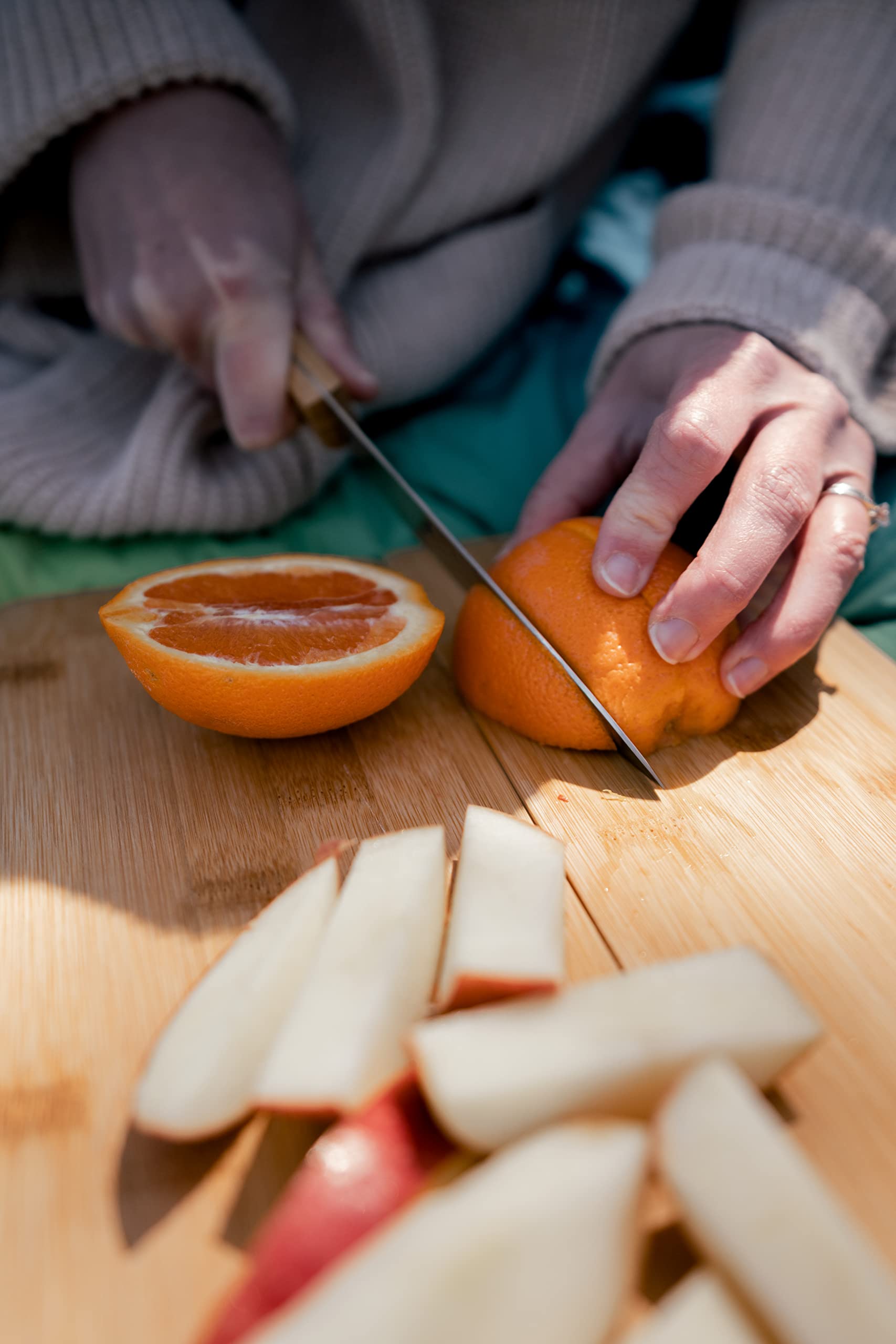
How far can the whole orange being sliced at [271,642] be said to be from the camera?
1118 mm

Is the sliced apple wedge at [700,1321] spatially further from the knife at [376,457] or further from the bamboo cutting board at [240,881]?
the knife at [376,457]

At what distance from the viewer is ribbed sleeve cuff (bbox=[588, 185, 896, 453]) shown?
57.5 inches

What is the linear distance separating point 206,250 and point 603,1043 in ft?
4.45

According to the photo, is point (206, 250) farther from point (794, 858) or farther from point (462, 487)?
point (794, 858)

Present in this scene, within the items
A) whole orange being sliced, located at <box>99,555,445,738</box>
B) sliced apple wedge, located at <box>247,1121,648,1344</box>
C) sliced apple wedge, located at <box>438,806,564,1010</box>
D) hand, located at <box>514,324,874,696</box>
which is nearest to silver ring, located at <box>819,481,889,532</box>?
hand, located at <box>514,324,874,696</box>

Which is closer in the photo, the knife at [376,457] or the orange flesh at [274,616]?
the orange flesh at [274,616]

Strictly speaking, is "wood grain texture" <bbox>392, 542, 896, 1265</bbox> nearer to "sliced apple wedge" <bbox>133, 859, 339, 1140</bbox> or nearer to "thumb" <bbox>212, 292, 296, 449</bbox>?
"sliced apple wedge" <bbox>133, 859, 339, 1140</bbox>

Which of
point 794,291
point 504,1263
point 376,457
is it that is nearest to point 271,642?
point 376,457

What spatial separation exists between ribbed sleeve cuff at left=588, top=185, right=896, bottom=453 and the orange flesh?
692 mm

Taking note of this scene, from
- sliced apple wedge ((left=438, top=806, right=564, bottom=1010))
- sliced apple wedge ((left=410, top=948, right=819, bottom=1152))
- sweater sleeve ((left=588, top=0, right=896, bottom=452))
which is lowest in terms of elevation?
sliced apple wedge ((left=438, top=806, right=564, bottom=1010))

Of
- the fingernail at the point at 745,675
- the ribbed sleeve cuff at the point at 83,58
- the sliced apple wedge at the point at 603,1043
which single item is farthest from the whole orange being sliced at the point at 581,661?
the ribbed sleeve cuff at the point at 83,58

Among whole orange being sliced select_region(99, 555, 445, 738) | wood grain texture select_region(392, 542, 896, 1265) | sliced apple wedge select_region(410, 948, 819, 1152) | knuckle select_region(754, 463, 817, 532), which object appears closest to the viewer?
sliced apple wedge select_region(410, 948, 819, 1152)

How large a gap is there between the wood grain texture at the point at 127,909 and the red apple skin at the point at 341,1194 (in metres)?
0.08

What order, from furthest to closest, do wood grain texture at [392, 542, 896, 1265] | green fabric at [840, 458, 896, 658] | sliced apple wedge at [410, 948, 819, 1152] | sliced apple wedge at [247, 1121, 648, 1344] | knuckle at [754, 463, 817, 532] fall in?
green fabric at [840, 458, 896, 658], knuckle at [754, 463, 817, 532], wood grain texture at [392, 542, 896, 1265], sliced apple wedge at [410, 948, 819, 1152], sliced apple wedge at [247, 1121, 648, 1344]
